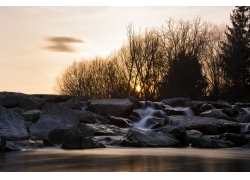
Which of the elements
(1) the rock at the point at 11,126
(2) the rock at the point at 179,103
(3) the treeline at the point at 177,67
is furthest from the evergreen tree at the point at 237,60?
(1) the rock at the point at 11,126

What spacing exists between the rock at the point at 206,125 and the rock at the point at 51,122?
4.05 m

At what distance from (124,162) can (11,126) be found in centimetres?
497

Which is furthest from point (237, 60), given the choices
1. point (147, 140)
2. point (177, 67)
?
point (147, 140)

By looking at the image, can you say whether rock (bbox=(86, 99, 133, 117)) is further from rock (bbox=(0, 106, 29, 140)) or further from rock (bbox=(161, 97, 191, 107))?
rock (bbox=(0, 106, 29, 140))

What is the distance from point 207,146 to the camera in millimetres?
12000

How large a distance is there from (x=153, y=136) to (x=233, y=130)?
496 centimetres

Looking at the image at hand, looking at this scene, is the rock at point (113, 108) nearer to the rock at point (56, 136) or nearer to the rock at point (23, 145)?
the rock at point (56, 136)

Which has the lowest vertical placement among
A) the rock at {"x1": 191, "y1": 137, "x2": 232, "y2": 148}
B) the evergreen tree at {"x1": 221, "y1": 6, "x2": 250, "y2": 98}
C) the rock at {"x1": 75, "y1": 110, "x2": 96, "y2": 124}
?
the rock at {"x1": 191, "y1": 137, "x2": 232, "y2": 148}

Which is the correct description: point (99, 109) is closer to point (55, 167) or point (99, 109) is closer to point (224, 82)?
point (55, 167)

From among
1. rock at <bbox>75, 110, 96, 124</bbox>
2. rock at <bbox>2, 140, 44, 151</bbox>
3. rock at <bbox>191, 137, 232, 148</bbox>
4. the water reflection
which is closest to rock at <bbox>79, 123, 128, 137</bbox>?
rock at <bbox>2, 140, 44, 151</bbox>

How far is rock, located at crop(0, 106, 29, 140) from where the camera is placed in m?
11.6

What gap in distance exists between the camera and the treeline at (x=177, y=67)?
139 ft

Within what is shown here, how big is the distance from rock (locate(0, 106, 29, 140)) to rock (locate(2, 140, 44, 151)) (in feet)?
1.64

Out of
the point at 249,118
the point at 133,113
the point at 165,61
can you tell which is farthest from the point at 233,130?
the point at 165,61
